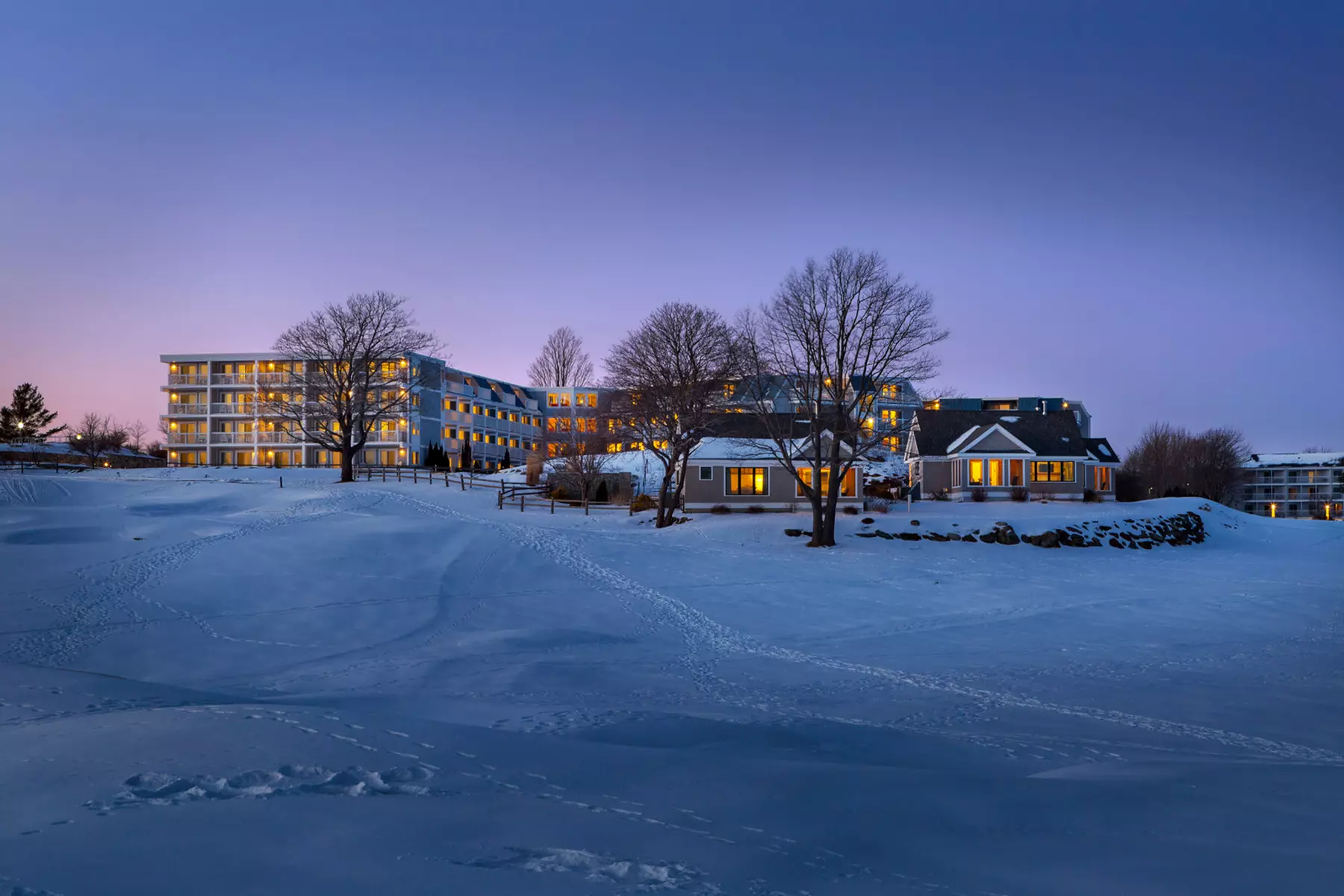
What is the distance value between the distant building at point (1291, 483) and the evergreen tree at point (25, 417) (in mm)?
173819

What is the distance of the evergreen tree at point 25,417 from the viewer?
99438 millimetres

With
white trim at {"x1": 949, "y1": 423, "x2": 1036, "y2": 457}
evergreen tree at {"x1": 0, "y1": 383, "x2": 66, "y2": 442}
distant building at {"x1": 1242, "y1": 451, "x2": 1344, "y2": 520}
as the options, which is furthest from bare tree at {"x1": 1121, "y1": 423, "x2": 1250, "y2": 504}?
evergreen tree at {"x1": 0, "y1": 383, "x2": 66, "y2": 442}

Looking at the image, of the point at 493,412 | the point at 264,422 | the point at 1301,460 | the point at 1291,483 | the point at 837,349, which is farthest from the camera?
the point at 1301,460

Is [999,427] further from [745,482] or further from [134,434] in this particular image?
[134,434]

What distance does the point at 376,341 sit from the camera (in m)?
58.0

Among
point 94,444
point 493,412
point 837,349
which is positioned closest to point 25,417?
point 94,444

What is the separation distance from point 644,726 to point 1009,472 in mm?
48426

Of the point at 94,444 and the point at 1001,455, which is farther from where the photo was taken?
the point at 94,444

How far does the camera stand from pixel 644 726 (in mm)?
11812

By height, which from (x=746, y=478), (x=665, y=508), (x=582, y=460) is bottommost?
(x=665, y=508)

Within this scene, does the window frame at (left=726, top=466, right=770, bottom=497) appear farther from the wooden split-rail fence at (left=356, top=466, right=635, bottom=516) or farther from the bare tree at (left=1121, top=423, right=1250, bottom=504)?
the bare tree at (left=1121, top=423, right=1250, bottom=504)

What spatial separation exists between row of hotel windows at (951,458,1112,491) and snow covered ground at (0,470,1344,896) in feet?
75.1

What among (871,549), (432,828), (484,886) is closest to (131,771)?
(432,828)

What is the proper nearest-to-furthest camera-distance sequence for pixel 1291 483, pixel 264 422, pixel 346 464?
pixel 346 464 < pixel 264 422 < pixel 1291 483
